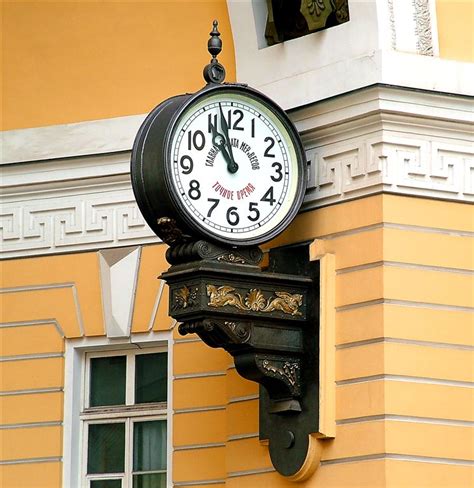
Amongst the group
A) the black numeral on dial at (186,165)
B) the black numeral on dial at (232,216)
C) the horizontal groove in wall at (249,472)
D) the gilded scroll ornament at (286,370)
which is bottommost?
the horizontal groove in wall at (249,472)

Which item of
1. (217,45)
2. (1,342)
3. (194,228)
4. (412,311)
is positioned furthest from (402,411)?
(1,342)

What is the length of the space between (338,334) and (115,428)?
190 cm

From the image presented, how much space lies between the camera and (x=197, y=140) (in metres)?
10.3

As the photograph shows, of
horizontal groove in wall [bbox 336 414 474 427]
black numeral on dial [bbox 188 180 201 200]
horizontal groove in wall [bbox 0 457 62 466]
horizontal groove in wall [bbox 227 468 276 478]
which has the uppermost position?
black numeral on dial [bbox 188 180 201 200]

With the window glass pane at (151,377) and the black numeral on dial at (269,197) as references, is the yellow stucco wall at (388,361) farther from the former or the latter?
the window glass pane at (151,377)

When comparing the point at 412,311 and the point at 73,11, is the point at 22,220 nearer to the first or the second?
the point at 73,11

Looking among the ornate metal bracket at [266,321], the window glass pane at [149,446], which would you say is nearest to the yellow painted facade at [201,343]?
the ornate metal bracket at [266,321]

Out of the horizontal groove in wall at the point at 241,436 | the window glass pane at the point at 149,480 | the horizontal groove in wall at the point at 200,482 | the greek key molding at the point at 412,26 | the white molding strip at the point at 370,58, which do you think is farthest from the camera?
the window glass pane at the point at 149,480

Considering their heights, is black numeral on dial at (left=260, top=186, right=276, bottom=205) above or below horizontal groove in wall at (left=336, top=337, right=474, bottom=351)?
above

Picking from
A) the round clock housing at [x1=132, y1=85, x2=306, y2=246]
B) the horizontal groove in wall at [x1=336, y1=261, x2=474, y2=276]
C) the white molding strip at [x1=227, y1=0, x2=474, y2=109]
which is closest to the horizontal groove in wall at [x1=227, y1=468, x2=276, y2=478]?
the horizontal groove in wall at [x1=336, y1=261, x2=474, y2=276]

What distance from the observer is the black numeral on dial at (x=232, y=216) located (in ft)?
33.9

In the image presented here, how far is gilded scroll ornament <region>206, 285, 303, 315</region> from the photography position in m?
10.2

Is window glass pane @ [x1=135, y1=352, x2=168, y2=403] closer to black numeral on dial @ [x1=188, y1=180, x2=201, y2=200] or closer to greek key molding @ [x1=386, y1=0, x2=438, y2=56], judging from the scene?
black numeral on dial @ [x1=188, y1=180, x2=201, y2=200]

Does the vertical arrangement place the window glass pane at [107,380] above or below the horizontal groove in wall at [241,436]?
above
